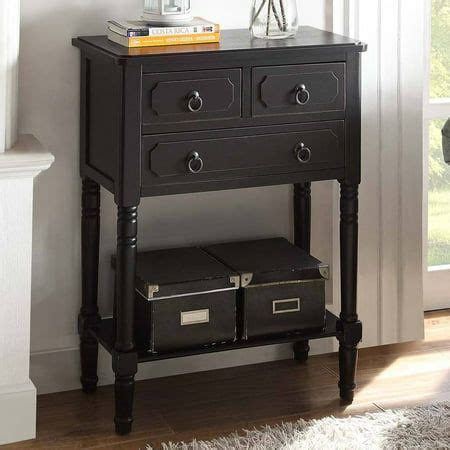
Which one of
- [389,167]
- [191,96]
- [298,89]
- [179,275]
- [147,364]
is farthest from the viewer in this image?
[389,167]

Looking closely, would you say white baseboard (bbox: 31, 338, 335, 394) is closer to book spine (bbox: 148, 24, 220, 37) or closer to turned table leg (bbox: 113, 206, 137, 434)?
turned table leg (bbox: 113, 206, 137, 434)

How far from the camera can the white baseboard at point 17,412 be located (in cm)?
278

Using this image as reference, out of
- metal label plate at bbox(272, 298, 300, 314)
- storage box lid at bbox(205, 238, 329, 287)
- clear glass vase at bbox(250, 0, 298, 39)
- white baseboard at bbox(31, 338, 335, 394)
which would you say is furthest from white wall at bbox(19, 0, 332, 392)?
metal label plate at bbox(272, 298, 300, 314)

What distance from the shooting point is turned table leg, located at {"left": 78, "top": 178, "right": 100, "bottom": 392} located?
296cm

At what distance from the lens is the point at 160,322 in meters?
2.81

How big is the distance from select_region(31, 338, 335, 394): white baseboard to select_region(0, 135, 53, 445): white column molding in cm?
26

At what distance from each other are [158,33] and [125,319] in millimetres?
729

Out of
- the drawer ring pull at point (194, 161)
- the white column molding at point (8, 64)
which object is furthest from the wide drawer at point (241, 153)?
the white column molding at point (8, 64)

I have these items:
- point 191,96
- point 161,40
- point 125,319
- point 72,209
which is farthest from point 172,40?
point 125,319

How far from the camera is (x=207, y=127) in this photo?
269 centimetres

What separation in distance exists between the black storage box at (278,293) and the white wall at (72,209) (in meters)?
0.19

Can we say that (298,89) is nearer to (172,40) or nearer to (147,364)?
(172,40)

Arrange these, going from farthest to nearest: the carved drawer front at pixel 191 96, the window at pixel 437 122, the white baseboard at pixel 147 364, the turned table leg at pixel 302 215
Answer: the window at pixel 437 122 → the turned table leg at pixel 302 215 → the white baseboard at pixel 147 364 → the carved drawer front at pixel 191 96

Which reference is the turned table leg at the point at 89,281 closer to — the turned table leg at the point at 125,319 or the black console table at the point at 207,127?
the black console table at the point at 207,127
